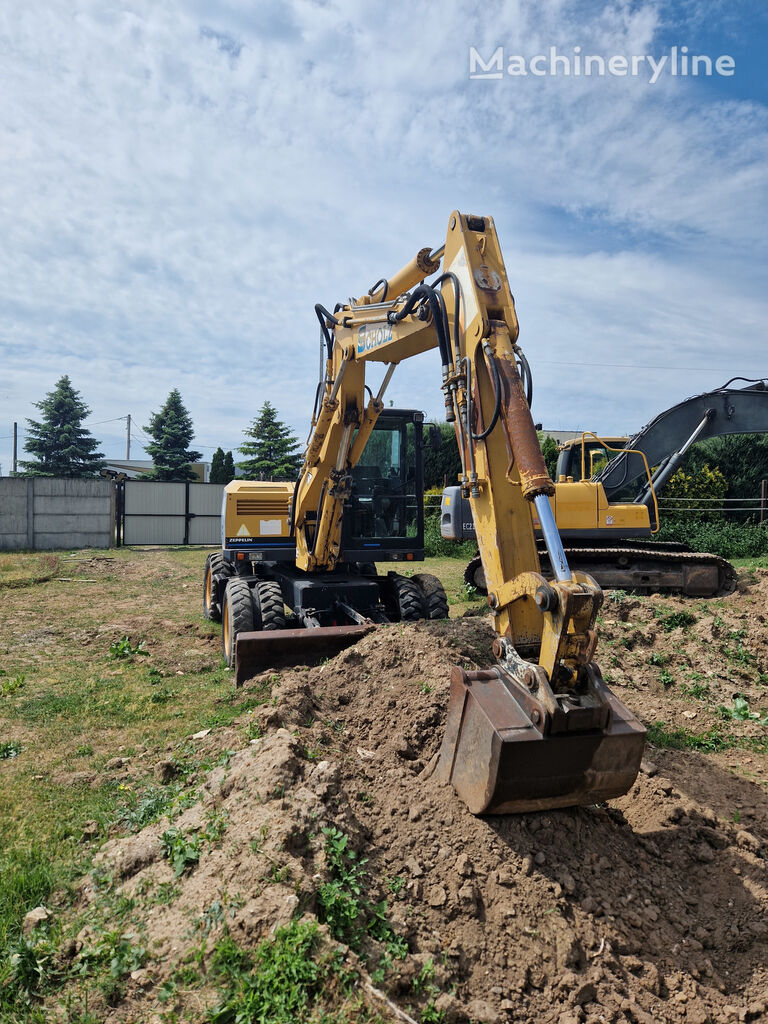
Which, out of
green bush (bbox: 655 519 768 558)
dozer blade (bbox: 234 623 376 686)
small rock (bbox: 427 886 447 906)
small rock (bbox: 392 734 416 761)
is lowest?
small rock (bbox: 427 886 447 906)

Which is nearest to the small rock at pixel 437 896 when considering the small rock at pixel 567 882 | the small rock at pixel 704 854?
the small rock at pixel 567 882

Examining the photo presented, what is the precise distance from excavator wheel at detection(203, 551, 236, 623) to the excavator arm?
17.0 feet

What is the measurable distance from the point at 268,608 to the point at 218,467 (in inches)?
1065

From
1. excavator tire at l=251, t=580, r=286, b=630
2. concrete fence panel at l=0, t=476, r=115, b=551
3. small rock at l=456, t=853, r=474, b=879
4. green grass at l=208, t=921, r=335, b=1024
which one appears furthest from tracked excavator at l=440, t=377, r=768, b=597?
concrete fence panel at l=0, t=476, r=115, b=551

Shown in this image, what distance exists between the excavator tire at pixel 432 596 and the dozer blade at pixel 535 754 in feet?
14.1

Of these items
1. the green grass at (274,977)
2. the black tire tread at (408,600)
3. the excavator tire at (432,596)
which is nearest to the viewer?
the green grass at (274,977)

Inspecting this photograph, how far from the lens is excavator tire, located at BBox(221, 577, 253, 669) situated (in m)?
7.13

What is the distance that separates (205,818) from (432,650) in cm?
218

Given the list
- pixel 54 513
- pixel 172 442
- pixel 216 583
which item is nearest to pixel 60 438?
pixel 172 442

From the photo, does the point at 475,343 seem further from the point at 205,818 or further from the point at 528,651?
the point at 205,818

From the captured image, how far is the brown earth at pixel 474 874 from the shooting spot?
8.64ft

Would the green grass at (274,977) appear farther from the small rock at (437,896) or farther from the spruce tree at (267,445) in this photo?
the spruce tree at (267,445)

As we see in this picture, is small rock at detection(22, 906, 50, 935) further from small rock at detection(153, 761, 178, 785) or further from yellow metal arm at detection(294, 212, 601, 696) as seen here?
yellow metal arm at detection(294, 212, 601, 696)

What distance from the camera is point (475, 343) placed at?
13.1ft
